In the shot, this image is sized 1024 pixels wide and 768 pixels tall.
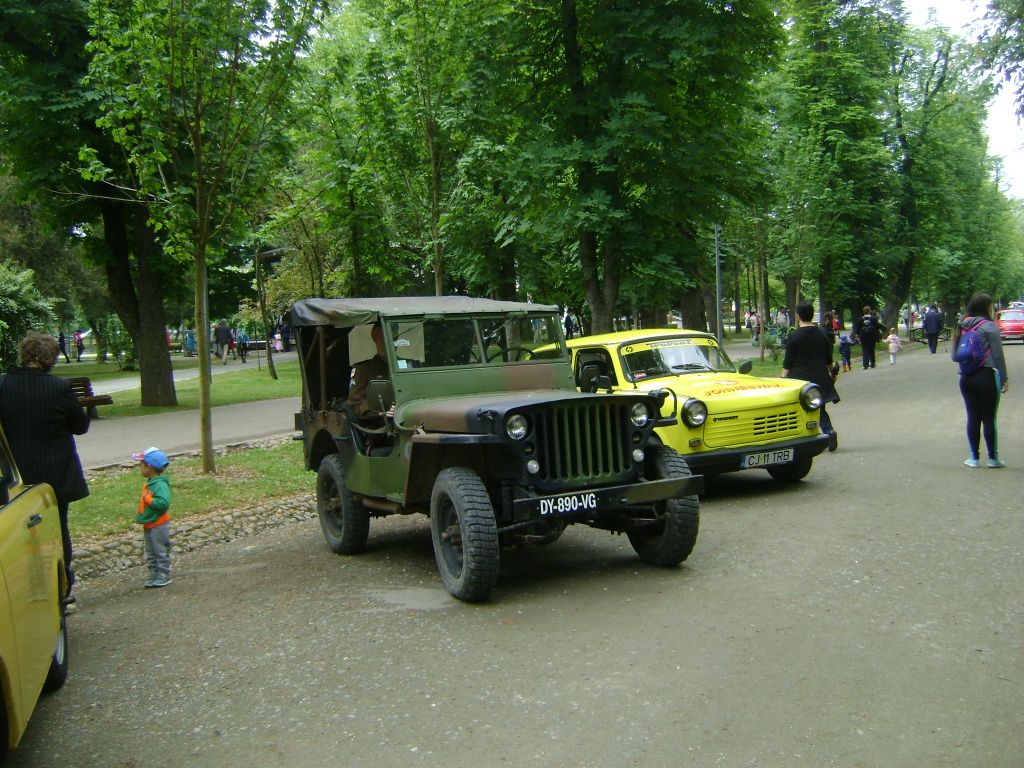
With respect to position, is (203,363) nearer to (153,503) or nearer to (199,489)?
(199,489)

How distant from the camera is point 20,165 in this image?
62.2 ft

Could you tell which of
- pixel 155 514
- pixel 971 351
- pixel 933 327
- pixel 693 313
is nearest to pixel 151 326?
pixel 693 313

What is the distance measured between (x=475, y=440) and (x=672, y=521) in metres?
1.56

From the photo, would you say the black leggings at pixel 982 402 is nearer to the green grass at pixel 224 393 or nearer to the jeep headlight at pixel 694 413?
the jeep headlight at pixel 694 413

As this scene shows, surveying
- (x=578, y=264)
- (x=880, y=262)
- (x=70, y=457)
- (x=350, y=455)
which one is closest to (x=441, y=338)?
(x=350, y=455)

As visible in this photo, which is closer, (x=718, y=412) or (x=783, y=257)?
(x=718, y=412)

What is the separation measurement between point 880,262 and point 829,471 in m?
28.3

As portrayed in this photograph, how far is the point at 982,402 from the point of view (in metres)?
10.5

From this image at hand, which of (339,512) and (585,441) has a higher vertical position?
(585,441)

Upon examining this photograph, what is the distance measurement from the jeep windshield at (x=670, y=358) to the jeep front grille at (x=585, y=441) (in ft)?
13.4

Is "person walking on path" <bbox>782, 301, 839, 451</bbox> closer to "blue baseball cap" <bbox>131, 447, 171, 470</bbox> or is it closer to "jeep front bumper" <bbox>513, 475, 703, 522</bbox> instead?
"jeep front bumper" <bbox>513, 475, 703, 522</bbox>

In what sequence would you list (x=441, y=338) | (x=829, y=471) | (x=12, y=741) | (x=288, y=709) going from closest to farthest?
(x=12, y=741)
(x=288, y=709)
(x=441, y=338)
(x=829, y=471)

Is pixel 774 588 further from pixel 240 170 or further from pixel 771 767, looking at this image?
pixel 240 170

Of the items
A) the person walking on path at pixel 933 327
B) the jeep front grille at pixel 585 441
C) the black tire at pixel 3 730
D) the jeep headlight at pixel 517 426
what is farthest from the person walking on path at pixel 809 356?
the person walking on path at pixel 933 327
